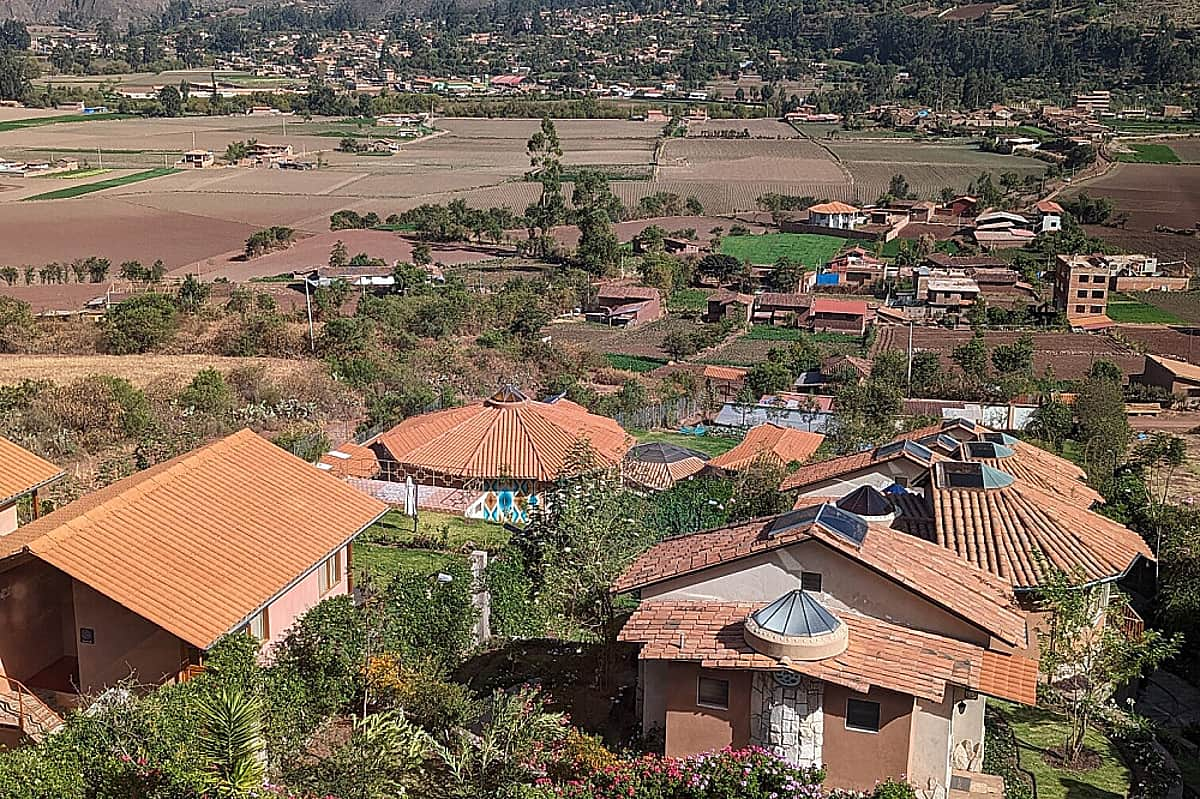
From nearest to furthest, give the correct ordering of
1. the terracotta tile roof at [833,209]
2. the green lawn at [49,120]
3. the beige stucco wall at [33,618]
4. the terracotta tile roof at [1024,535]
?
1. the beige stucco wall at [33,618]
2. the terracotta tile roof at [1024,535]
3. the terracotta tile roof at [833,209]
4. the green lawn at [49,120]

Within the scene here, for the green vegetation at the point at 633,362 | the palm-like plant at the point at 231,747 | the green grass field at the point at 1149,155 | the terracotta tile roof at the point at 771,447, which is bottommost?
the green vegetation at the point at 633,362

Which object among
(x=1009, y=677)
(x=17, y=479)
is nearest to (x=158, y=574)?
(x=17, y=479)

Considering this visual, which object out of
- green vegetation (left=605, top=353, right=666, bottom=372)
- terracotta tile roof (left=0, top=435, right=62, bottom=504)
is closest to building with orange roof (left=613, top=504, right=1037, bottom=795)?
terracotta tile roof (left=0, top=435, right=62, bottom=504)

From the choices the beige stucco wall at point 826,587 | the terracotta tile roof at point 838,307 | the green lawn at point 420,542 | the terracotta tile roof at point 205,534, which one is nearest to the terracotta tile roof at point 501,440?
the green lawn at point 420,542

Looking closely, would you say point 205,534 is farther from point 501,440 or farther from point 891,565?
point 501,440

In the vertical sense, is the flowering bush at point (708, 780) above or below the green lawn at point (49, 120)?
below

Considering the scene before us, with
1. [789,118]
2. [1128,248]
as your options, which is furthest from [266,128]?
[1128,248]

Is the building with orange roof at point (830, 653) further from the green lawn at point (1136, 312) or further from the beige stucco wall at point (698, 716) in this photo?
the green lawn at point (1136, 312)
